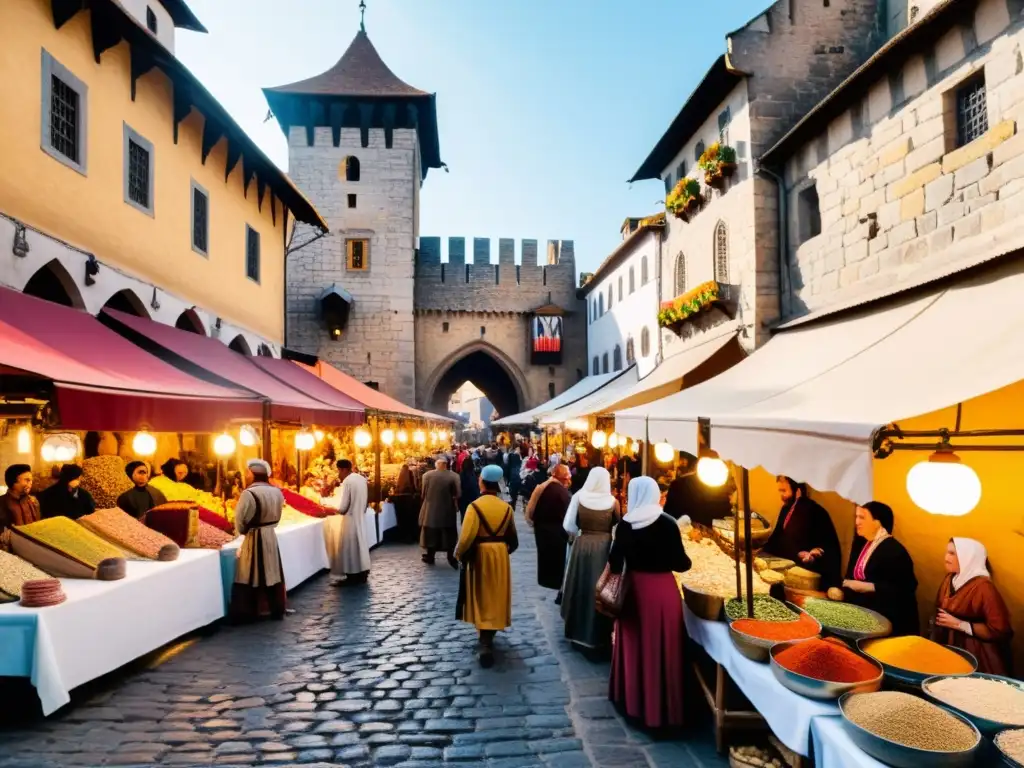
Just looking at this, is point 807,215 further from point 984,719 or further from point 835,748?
point 835,748

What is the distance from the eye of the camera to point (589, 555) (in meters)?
6.26

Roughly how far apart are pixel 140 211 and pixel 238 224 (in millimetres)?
4068

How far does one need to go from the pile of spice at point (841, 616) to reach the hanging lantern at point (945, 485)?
1.16 meters

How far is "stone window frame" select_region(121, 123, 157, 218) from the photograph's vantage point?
32.1 feet

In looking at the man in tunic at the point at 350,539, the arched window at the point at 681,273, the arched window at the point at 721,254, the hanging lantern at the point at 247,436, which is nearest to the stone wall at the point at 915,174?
the arched window at the point at 721,254

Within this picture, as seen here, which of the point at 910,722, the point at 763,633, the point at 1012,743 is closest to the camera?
the point at 1012,743

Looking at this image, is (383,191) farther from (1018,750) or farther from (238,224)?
(1018,750)

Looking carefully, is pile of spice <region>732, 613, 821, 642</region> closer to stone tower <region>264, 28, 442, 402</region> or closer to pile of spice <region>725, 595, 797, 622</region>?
pile of spice <region>725, 595, 797, 622</region>

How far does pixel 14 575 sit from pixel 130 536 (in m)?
1.39

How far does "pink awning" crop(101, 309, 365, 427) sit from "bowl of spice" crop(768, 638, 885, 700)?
6697 millimetres

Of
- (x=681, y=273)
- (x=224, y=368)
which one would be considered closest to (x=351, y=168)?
(x=681, y=273)

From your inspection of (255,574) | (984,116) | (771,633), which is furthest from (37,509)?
(984,116)

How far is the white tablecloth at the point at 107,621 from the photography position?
467 cm

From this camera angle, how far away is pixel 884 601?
4.36m
